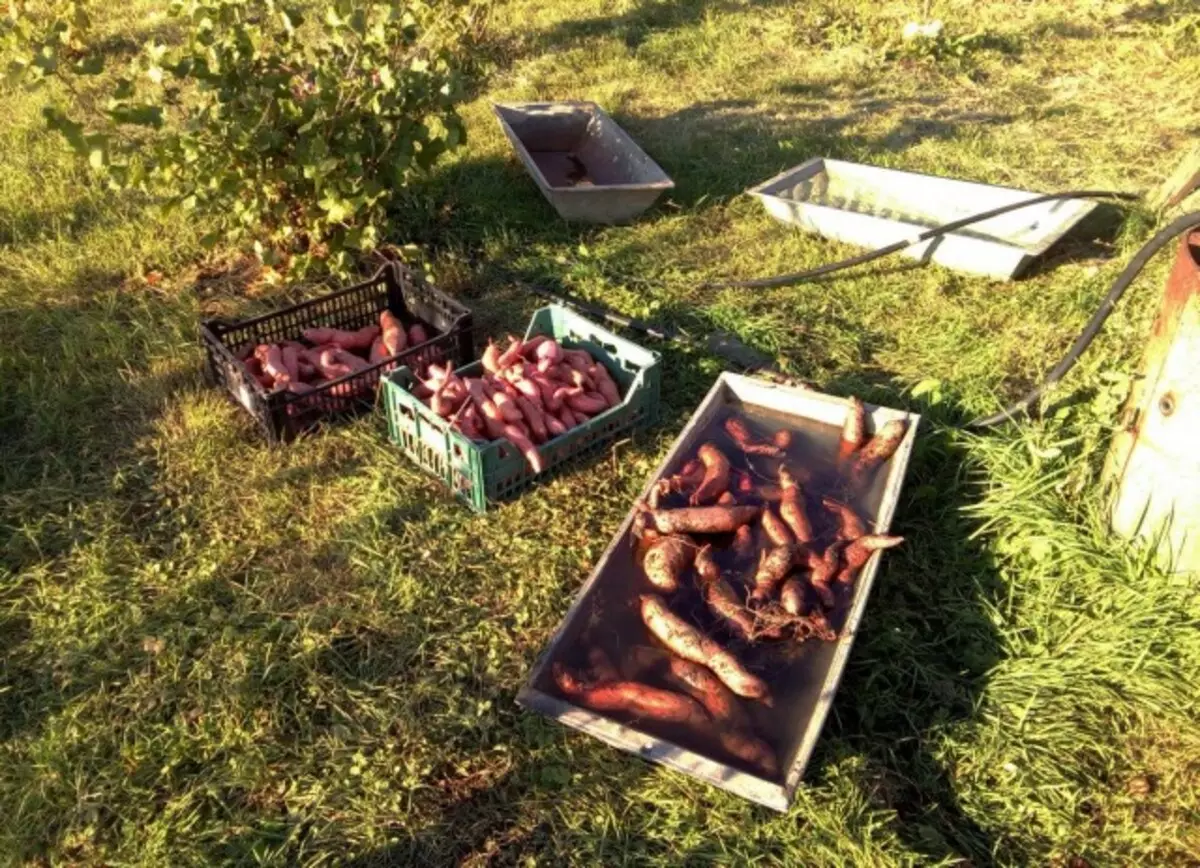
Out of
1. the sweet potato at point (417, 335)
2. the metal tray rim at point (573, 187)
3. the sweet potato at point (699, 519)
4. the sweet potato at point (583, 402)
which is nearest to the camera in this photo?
the sweet potato at point (699, 519)

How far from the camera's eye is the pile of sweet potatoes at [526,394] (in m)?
3.86

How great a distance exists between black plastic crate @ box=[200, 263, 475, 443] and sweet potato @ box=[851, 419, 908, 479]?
206 cm

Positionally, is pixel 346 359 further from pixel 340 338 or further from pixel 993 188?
pixel 993 188

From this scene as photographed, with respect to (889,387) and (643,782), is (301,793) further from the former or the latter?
(889,387)

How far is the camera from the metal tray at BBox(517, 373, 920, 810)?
2.59 meters

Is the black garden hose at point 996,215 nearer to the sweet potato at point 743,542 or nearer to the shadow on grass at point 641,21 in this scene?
the sweet potato at point 743,542

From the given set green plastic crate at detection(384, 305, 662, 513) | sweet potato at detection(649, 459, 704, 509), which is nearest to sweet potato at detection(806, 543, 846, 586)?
sweet potato at detection(649, 459, 704, 509)

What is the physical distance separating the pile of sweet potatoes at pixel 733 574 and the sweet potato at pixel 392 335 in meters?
1.70

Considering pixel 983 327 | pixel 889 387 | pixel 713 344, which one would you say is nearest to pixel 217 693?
pixel 713 344

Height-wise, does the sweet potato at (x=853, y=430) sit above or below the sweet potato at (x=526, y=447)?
below

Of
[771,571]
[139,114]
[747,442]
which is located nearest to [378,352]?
[139,114]

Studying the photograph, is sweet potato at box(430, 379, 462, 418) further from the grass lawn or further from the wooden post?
the wooden post

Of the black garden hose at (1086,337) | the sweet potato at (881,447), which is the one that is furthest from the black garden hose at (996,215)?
the sweet potato at (881,447)

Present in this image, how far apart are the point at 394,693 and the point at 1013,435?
289 cm
